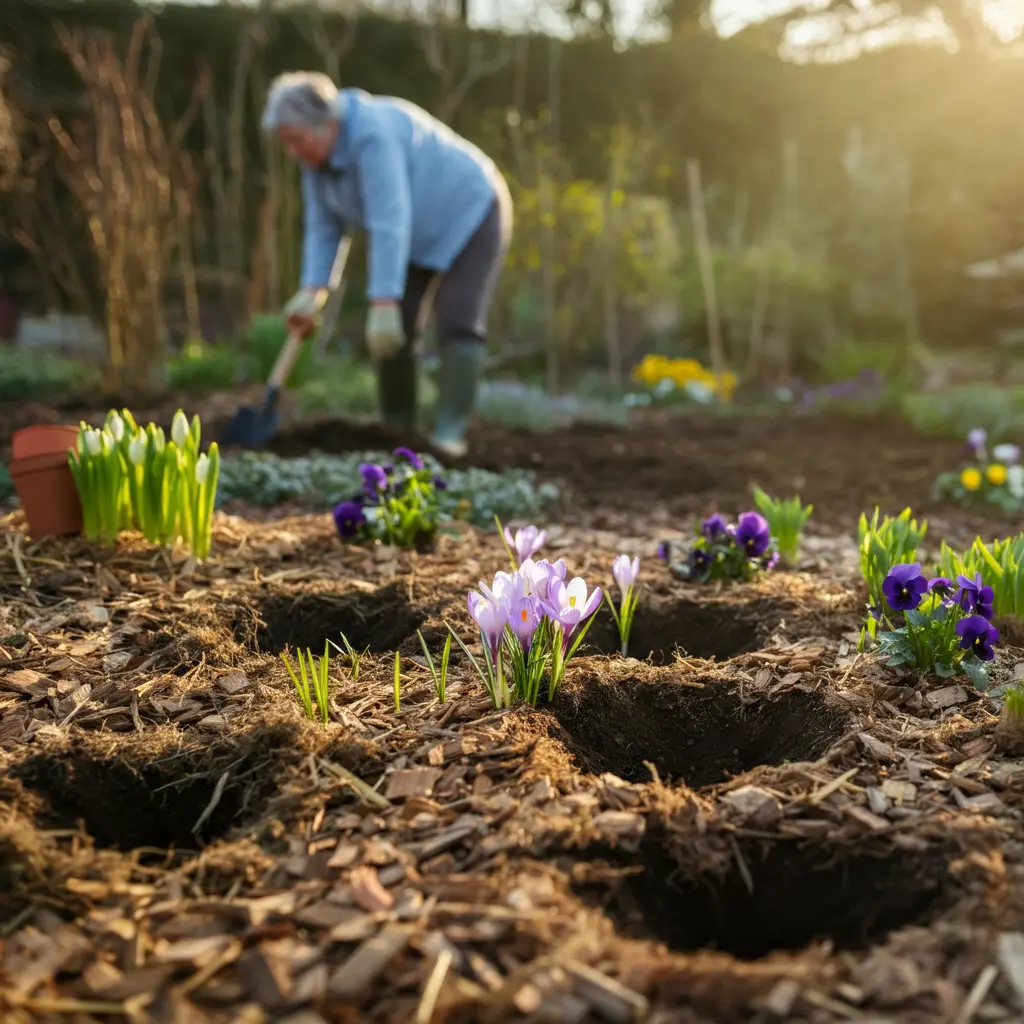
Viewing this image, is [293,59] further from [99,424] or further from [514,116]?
[99,424]

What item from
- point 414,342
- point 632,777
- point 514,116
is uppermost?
point 514,116

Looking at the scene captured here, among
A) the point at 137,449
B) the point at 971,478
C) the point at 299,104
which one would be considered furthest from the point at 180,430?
the point at 971,478

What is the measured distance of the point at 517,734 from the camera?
5.49ft

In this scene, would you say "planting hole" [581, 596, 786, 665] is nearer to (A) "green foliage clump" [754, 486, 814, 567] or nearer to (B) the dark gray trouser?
(A) "green foliage clump" [754, 486, 814, 567]

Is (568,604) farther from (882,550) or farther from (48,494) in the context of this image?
(48,494)

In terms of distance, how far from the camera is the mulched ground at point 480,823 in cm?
112

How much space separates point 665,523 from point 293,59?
859cm

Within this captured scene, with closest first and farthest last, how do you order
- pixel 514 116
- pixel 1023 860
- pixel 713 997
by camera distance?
pixel 713 997 → pixel 1023 860 → pixel 514 116

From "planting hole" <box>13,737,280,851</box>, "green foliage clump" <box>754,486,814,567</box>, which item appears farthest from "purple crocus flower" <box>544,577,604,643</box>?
"green foliage clump" <box>754,486,814,567</box>

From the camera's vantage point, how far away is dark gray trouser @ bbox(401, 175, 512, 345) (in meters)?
4.63

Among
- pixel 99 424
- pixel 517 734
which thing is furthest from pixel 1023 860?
pixel 99 424

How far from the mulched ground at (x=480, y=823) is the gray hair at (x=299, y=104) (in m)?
2.17

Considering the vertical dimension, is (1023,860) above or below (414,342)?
below

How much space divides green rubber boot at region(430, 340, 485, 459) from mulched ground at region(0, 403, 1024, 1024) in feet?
7.33
